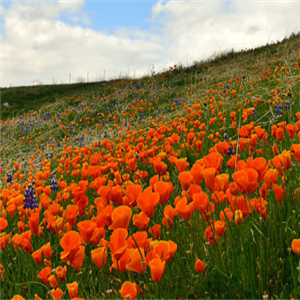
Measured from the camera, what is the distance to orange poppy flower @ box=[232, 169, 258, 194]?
1.40 meters

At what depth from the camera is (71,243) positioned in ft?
4.61

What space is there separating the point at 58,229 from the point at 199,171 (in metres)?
1.11

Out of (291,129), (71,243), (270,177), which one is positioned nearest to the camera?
(71,243)

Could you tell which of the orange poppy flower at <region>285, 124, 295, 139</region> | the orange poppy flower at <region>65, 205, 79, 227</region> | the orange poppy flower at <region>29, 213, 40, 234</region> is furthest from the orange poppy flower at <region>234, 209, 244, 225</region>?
the orange poppy flower at <region>29, 213, 40, 234</region>

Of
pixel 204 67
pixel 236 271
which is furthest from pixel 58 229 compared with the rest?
pixel 204 67

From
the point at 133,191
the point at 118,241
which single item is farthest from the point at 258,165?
the point at 118,241

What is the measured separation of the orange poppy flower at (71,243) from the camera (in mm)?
1386

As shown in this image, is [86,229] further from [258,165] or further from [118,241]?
[258,165]

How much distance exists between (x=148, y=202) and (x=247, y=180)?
515 mm

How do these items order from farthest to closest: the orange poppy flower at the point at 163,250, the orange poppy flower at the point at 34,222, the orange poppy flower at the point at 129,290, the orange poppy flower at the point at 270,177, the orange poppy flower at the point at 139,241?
the orange poppy flower at the point at 34,222
the orange poppy flower at the point at 270,177
the orange poppy flower at the point at 139,241
the orange poppy flower at the point at 163,250
the orange poppy flower at the point at 129,290

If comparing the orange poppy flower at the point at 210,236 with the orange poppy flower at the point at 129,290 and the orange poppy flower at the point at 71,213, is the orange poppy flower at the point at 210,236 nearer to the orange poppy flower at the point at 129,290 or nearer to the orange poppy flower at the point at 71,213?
the orange poppy flower at the point at 129,290

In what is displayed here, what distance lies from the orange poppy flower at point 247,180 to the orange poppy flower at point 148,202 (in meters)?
0.42

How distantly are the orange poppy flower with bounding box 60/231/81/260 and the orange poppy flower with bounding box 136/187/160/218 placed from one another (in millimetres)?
349

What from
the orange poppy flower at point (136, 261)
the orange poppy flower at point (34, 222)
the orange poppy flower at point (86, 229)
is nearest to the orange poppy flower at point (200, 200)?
the orange poppy flower at point (136, 261)
